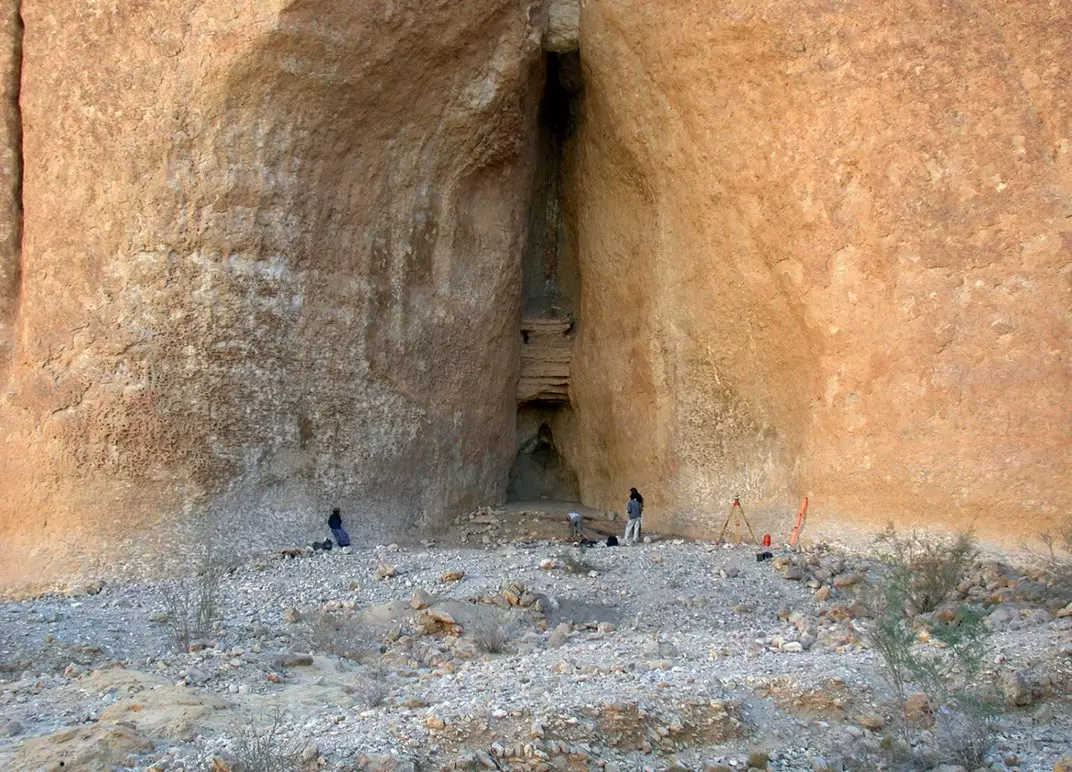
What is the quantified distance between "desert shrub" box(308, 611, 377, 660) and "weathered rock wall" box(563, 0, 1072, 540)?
16.8 feet

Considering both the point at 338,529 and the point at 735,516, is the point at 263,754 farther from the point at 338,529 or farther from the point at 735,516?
the point at 735,516

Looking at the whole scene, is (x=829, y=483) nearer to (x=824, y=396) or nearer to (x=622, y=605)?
(x=824, y=396)

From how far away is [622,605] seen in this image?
8.94m

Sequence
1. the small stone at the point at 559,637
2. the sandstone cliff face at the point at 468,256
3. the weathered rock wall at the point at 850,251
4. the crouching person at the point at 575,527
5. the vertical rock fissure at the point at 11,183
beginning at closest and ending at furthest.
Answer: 1. the small stone at the point at 559,637
2. the weathered rock wall at the point at 850,251
3. the sandstone cliff face at the point at 468,256
4. the vertical rock fissure at the point at 11,183
5. the crouching person at the point at 575,527

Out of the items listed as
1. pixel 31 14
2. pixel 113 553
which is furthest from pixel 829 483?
pixel 31 14

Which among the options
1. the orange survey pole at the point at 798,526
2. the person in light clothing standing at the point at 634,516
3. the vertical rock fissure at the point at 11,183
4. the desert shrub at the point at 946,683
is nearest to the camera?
the desert shrub at the point at 946,683

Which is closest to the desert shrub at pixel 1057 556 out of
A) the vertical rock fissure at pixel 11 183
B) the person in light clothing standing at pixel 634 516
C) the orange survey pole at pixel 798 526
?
the orange survey pole at pixel 798 526

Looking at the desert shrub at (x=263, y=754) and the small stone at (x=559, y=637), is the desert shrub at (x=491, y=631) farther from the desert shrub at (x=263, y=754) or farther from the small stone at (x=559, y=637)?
the desert shrub at (x=263, y=754)

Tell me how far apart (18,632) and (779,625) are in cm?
543

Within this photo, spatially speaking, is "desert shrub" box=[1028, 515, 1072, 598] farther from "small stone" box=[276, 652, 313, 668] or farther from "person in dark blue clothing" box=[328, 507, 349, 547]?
"person in dark blue clothing" box=[328, 507, 349, 547]

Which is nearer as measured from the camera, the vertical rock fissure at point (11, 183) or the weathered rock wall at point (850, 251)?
the weathered rock wall at point (850, 251)

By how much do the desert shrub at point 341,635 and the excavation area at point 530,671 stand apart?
0.02 meters

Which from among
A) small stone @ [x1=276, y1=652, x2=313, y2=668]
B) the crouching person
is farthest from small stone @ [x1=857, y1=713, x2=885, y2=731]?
the crouching person

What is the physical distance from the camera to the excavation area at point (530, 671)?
5.45m
